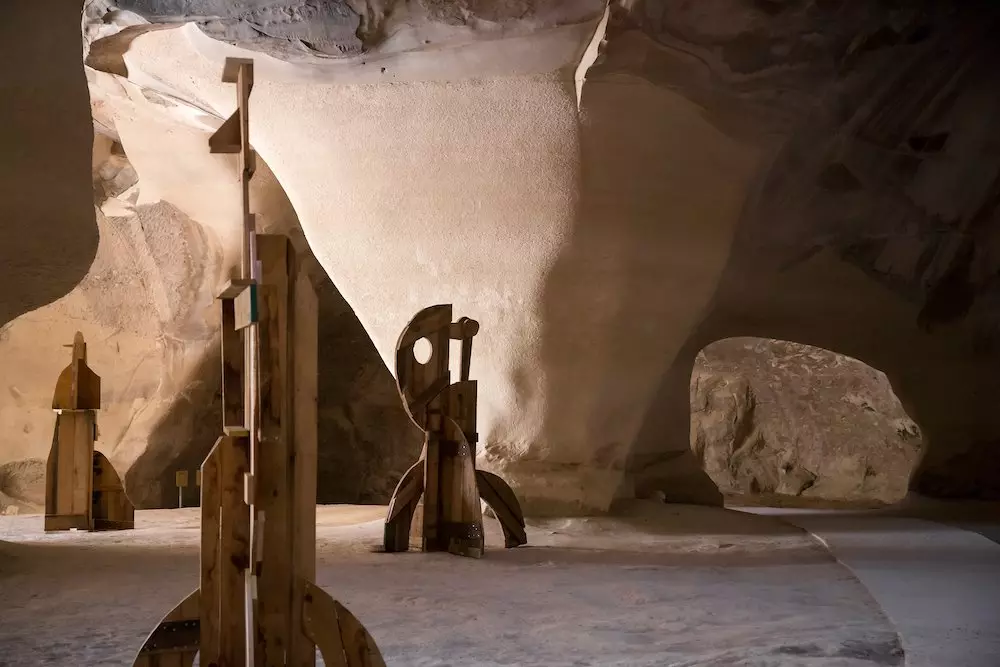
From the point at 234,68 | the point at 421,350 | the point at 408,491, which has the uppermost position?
the point at 234,68

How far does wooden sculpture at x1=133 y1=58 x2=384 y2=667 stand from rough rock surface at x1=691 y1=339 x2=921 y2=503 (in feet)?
31.6

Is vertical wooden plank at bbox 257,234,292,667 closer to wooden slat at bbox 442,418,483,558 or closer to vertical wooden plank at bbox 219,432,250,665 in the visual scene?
vertical wooden plank at bbox 219,432,250,665

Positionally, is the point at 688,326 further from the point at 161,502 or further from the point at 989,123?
the point at 161,502

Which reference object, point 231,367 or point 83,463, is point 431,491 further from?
point 231,367

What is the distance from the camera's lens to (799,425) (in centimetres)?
1157

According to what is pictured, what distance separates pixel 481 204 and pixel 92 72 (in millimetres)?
3234

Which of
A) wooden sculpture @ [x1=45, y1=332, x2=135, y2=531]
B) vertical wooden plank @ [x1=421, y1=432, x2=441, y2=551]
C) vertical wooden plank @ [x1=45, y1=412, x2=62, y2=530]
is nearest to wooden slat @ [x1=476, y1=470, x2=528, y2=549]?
vertical wooden plank @ [x1=421, y1=432, x2=441, y2=551]

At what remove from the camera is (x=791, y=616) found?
3.28 m

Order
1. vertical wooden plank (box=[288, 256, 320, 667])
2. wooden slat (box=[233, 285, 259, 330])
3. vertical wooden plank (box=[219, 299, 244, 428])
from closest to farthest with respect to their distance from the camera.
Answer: wooden slat (box=[233, 285, 259, 330]) → vertical wooden plank (box=[288, 256, 320, 667]) → vertical wooden plank (box=[219, 299, 244, 428])

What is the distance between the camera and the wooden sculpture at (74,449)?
5.75m

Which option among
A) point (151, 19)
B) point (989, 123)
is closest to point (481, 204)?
point (151, 19)

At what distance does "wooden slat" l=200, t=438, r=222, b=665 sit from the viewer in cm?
219

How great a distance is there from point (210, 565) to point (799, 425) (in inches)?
404

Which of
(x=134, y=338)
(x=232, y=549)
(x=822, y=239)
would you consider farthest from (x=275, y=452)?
(x=134, y=338)
